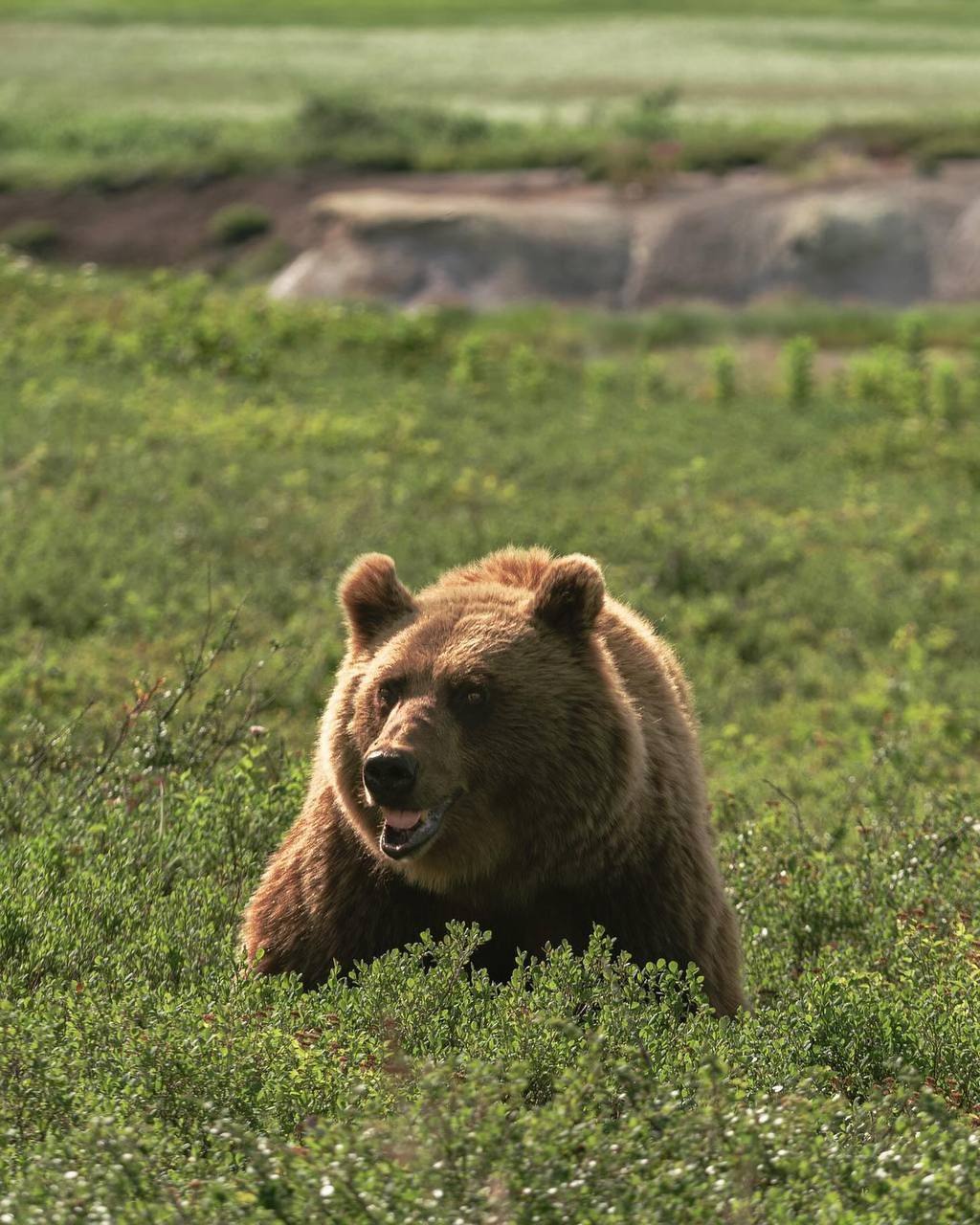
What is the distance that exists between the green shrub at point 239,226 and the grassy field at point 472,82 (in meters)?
3.77

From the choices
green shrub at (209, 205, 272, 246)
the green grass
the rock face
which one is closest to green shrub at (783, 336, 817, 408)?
the rock face

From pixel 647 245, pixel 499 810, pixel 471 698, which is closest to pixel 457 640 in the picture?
pixel 471 698

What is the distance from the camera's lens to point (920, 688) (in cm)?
1108

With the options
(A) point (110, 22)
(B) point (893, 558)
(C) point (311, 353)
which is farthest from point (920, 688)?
(A) point (110, 22)

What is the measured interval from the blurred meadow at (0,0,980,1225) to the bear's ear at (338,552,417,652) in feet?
3.17

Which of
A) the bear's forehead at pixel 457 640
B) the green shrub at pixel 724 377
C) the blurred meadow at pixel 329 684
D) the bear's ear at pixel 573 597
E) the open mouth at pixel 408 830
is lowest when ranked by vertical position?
the green shrub at pixel 724 377

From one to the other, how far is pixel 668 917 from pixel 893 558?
9934 millimetres

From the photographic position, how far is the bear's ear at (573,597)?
16.0 feet

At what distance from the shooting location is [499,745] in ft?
15.4

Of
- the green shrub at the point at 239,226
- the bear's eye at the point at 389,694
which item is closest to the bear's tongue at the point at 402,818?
the bear's eye at the point at 389,694

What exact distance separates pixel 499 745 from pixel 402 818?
1.21ft

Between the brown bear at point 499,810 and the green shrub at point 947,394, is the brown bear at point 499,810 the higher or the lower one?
the higher one

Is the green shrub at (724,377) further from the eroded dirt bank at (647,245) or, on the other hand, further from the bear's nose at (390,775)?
the bear's nose at (390,775)

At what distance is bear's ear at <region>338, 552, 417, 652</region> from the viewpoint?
16.7 ft
